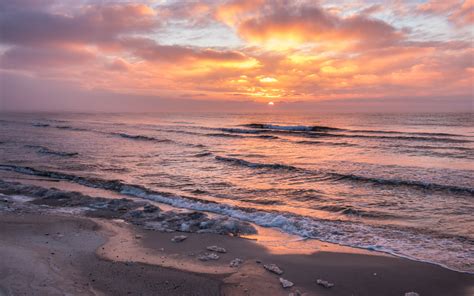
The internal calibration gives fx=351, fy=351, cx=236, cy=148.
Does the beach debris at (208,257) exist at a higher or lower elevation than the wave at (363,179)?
lower

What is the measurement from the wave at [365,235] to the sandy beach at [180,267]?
0.45m

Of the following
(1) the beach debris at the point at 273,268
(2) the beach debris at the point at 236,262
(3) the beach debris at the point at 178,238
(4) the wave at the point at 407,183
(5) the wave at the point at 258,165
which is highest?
(4) the wave at the point at 407,183

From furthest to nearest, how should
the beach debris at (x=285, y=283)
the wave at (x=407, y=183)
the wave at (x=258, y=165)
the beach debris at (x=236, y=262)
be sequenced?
the wave at (x=258, y=165), the wave at (x=407, y=183), the beach debris at (x=236, y=262), the beach debris at (x=285, y=283)

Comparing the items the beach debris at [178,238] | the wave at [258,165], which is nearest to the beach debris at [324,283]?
the beach debris at [178,238]

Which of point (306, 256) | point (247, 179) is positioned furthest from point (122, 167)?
point (306, 256)

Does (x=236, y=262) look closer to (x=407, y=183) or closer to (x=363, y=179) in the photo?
(x=363, y=179)

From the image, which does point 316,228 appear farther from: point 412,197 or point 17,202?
point 17,202

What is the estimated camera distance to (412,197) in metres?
11.6

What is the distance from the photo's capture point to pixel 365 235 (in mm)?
8109

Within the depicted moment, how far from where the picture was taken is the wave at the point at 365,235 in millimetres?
6910

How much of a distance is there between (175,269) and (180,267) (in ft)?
0.44

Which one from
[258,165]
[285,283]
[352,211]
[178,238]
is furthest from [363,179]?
[285,283]

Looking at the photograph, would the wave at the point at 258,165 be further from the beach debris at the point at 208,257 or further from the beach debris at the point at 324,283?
the beach debris at the point at 324,283

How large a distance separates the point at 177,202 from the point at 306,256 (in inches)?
207
